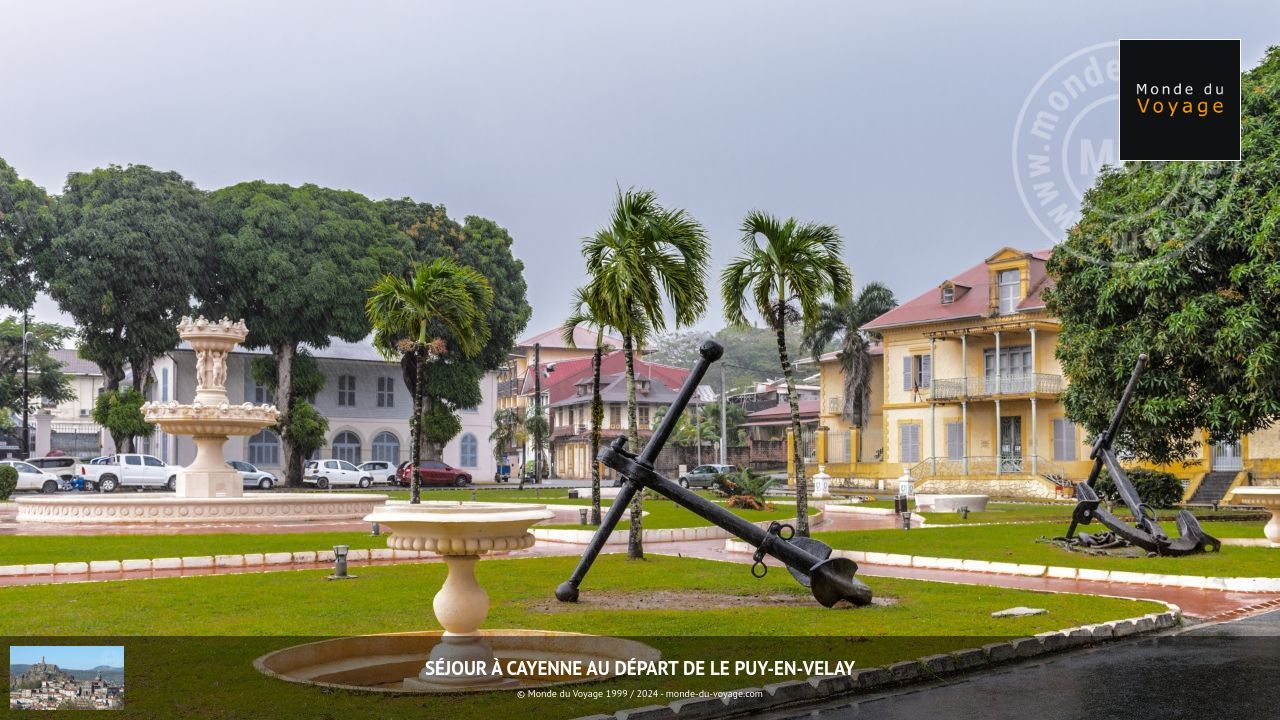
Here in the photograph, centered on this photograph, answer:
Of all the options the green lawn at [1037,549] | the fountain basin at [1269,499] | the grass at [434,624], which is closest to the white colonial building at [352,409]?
the green lawn at [1037,549]

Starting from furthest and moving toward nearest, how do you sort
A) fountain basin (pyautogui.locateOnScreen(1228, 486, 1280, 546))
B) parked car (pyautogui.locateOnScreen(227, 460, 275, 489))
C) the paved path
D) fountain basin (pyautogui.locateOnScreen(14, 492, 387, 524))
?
parked car (pyautogui.locateOnScreen(227, 460, 275, 489)) → fountain basin (pyautogui.locateOnScreen(14, 492, 387, 524)) → fountain basin (pyautogui.locateOnScreen(1228, 486, 1280, 546)) → the paved path

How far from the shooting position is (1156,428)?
27172 mm

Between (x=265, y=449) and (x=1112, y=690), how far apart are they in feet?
181

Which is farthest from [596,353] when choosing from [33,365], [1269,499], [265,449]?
[33,365]

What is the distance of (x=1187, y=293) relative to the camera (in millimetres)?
25969

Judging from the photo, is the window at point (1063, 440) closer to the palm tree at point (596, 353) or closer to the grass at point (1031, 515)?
the grass at point (1031, 515)

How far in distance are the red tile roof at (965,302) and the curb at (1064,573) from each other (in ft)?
107

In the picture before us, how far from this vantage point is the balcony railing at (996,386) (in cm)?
4856

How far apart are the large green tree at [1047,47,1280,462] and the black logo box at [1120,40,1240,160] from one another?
41 cm

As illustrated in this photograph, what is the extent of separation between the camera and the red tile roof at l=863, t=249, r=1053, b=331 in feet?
164

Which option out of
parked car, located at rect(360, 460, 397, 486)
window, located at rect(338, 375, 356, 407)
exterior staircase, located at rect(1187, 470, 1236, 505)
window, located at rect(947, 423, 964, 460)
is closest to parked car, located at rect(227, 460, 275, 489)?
parked car, located at rect(360, 460, 397, 486)

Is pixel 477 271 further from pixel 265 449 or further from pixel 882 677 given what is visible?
pixel 882 677

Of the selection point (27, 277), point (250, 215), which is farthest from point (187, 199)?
point (27, 277)

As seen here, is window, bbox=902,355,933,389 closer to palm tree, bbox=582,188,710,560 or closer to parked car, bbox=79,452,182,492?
parked car, bbox=79,452,182,492
